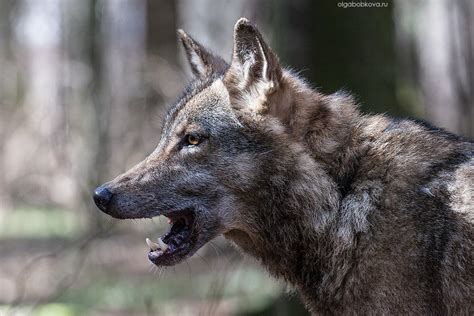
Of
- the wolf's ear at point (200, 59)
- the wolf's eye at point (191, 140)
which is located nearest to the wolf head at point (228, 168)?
the wolf's eye at point (191, 140)

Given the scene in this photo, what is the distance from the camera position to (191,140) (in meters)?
4.98

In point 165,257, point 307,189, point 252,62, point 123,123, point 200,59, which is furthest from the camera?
point 123,123

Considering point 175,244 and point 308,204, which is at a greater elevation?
point 308,204

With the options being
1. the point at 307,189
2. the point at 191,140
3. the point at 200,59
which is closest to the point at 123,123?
the point at 200,59

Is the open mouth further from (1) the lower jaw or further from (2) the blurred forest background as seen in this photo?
(2) the blurred forest background

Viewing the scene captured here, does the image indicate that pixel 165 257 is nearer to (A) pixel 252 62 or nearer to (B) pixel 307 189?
(B) pixel 307 189

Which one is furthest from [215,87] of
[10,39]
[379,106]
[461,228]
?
[10,39]

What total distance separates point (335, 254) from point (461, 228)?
732 millimetres

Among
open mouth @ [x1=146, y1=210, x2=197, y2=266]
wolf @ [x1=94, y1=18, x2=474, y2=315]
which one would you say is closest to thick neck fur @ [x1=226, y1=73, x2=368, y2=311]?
wolf @ [x1=94, y1=18, x2=474, y2=315]

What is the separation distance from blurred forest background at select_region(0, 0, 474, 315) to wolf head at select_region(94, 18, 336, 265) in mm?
629

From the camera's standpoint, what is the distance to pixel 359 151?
480 cm

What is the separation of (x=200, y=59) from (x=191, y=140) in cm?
91

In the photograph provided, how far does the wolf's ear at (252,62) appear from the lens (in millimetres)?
4688

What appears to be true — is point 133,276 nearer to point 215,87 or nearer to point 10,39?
point 215,87
